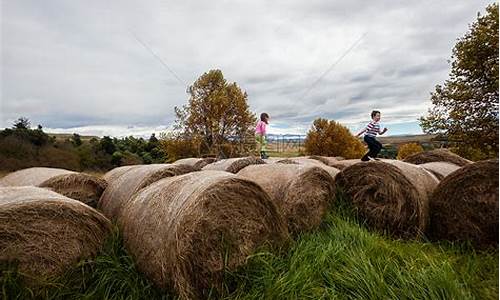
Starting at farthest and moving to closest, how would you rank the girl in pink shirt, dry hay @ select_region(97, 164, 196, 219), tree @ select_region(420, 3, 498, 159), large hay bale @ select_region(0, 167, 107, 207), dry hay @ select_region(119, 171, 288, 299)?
tree @ select_region(420, 3, 498, 159)
the girl in pink shirt
large hay bale @ select_region(0, 167, 107, 207)
dry hay @ select_region(97, 164, 196, 219)
dry hay @ select_region(119, 171, 288, 299)

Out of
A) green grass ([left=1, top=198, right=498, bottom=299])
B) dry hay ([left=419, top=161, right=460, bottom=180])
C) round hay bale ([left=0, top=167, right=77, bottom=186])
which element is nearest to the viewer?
green grass ([left=1, top=198, right=498, bottom=299])

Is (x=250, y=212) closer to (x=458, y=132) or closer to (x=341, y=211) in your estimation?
(x=341, y=211)

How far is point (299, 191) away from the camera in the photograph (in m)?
4.61

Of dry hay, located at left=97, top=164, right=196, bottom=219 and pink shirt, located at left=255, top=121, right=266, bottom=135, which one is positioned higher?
pink shirt, located at left=255, top=121, right=266, bottom=135

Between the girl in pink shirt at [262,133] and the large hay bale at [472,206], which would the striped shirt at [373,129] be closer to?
the girl in pink shirt at [262,133]

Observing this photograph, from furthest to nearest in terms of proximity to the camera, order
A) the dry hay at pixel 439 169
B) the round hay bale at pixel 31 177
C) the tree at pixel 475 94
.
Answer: the tree at pixel 475 94
the dry hay at pixel 439 169
the round hay bale at pixel 31 177

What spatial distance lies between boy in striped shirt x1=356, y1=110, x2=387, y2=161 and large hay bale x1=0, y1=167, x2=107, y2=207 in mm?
5796

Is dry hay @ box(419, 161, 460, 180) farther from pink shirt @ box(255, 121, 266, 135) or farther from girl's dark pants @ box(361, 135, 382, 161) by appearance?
pink shirt @ box(255, 121, 266, 135)

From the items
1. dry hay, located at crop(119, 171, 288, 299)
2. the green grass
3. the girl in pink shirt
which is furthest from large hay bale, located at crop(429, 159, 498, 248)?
the girl in pink shirt

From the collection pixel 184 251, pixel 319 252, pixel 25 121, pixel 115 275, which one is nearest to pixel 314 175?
pixel 319 252

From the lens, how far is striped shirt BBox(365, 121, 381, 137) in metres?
8.64

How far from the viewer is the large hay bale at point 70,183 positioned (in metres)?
5.02

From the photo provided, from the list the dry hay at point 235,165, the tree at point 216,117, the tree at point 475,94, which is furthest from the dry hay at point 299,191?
the tree at point 216,117

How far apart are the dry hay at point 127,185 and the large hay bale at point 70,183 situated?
0.17 meters
